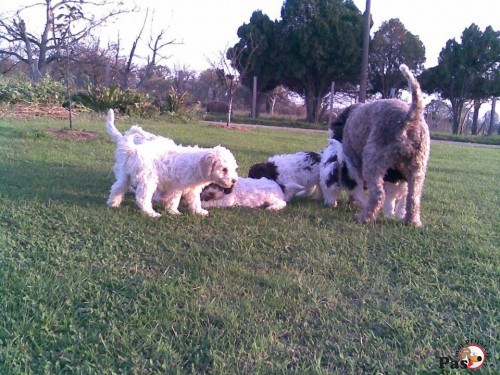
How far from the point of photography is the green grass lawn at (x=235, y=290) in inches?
101

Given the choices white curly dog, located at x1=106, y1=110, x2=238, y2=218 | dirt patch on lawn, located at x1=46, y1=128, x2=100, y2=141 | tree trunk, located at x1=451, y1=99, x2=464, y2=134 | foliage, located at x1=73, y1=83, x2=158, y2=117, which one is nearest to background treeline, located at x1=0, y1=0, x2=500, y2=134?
tree trunk, located at x1=451, y1=99, x2=464, y2=134

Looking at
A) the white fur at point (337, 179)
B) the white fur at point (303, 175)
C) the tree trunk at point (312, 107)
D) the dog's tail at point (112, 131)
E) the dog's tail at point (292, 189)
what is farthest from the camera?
the tree trunk at point (312, 107)

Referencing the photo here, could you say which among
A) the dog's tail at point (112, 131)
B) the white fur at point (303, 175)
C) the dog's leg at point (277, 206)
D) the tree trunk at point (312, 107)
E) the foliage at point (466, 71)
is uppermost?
the foliage at point (466, 71)

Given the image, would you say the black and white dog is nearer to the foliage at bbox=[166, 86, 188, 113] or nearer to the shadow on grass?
the shadow on grass

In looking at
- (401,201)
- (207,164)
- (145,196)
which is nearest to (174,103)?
(145,196)

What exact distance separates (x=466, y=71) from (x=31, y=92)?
26130mm

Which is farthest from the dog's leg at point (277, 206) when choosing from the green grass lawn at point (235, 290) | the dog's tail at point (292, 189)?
the dog's tail at point (292, 189)

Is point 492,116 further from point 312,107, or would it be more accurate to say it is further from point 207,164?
point 207,164

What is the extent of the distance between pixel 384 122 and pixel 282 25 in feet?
99.4

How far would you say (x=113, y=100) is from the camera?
784 inches

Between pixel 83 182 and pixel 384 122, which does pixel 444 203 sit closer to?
pixel 384 122

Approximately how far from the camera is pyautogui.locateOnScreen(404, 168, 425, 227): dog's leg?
513 cm

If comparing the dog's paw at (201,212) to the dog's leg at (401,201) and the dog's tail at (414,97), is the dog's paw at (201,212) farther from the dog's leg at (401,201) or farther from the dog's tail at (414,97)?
the dog's tail at (414,97)

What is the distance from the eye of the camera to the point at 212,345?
262cm
